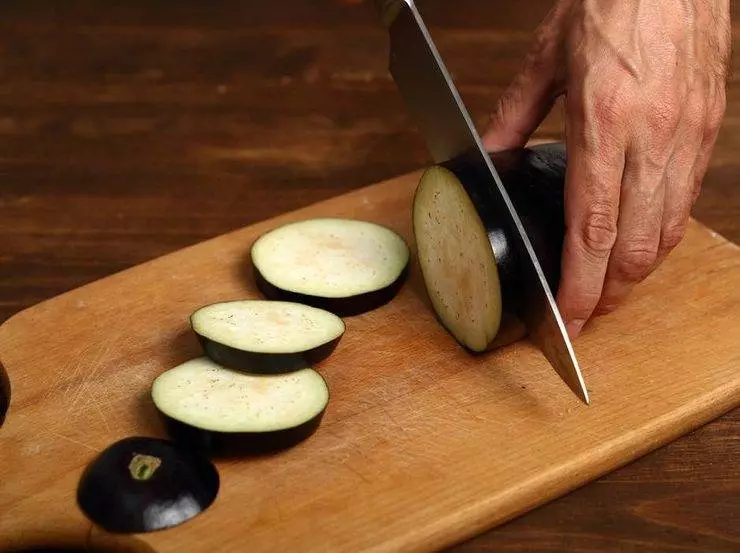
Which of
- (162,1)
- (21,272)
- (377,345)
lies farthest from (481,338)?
(162,1)

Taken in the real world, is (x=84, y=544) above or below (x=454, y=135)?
below

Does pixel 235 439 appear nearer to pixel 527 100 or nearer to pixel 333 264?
pixel 333 264

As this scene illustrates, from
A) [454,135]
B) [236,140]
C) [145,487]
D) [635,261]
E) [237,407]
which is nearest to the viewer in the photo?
[145,487]

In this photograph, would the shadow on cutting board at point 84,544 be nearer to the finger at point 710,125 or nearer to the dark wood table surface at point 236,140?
the dark wood table surface at point 236,140

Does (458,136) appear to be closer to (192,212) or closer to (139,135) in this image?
(192,212)

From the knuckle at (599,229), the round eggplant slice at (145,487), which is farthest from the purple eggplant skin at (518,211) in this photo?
the round eggplant slice at (145,487)

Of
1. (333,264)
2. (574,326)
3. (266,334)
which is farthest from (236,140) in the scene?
(574,326)
